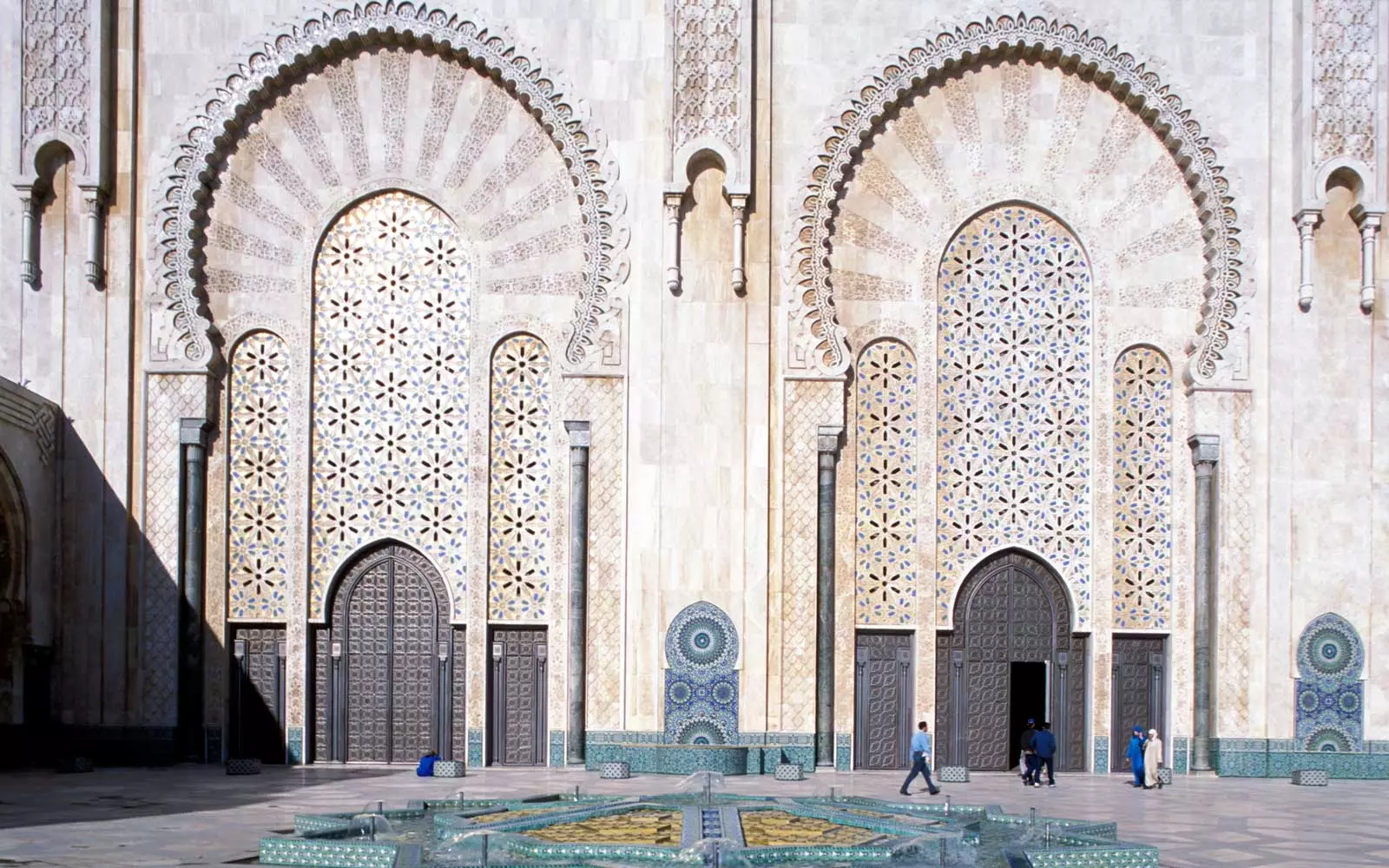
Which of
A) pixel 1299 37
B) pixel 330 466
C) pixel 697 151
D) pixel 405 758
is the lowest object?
pixel 405 758

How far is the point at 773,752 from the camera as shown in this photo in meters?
11.8

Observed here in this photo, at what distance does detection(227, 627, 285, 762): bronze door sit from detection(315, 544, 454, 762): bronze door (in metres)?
0.30

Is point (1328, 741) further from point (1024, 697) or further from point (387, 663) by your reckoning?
point (387, 663)

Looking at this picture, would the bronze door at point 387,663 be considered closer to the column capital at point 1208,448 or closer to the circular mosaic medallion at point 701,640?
the circular mosaic medallion at point 701,640

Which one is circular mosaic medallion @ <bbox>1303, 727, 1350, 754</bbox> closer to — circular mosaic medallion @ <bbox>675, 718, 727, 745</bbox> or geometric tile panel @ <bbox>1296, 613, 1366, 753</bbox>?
geometric tile panel @ <bbox>1296, 613, 1366, 753</bbox>

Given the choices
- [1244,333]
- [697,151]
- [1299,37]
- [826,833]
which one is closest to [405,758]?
[697,151]

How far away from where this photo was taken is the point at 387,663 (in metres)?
12.2

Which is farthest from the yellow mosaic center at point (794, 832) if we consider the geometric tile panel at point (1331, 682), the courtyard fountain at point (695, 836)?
the geometric tile panel at point (1331, 682)

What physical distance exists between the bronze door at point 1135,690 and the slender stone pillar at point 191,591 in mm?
6633

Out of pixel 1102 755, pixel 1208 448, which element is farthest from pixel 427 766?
pixel 1208 448

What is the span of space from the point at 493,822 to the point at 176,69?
739 cm

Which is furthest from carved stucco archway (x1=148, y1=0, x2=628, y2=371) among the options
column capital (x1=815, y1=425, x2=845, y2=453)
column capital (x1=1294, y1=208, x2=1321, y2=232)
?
column capital (x1=1294, y1=208, x2=1321, y2=232)

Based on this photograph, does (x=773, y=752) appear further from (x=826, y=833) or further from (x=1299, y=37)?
(x=1299, y=37)

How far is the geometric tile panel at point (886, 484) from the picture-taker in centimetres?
1222
